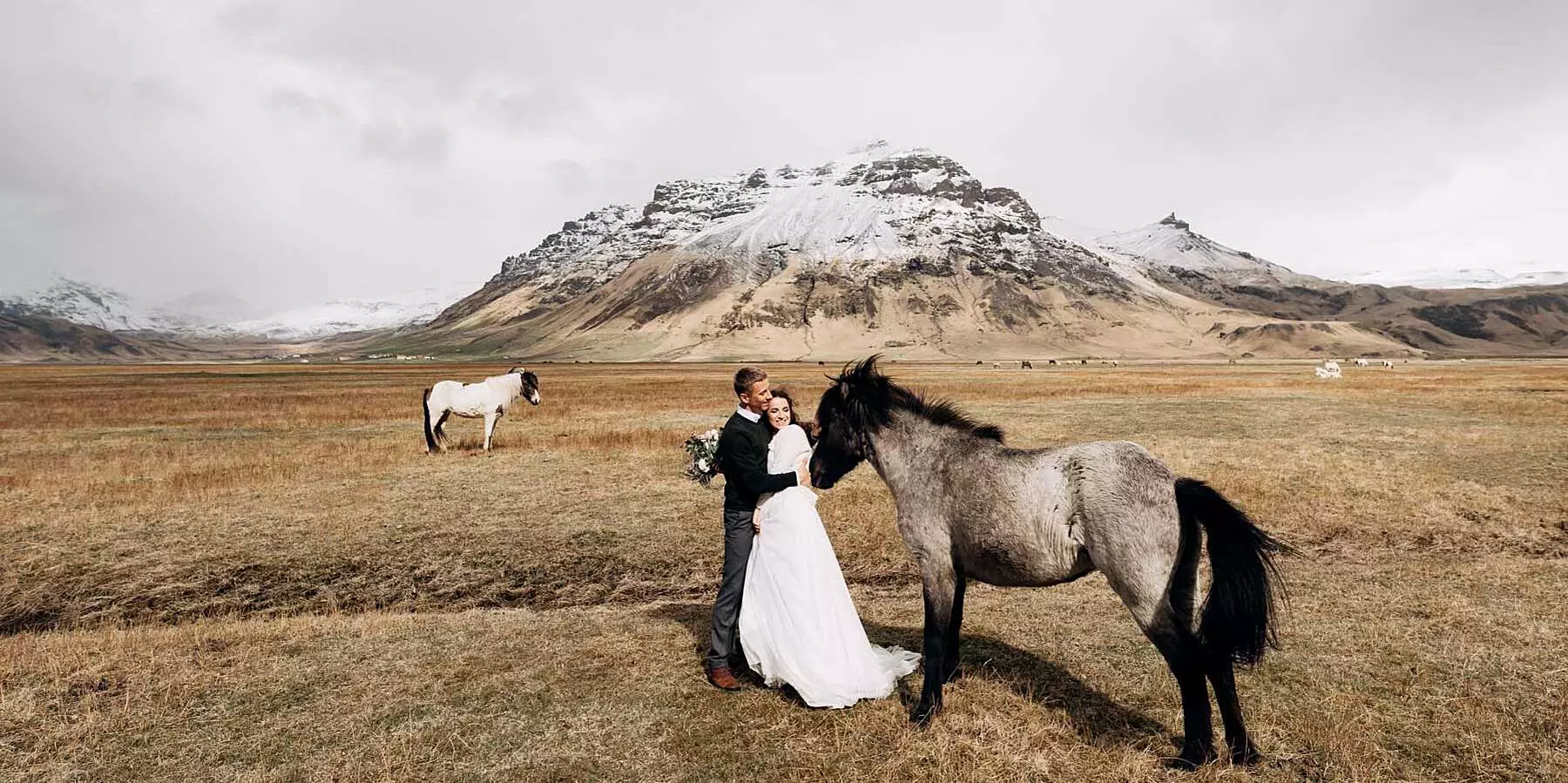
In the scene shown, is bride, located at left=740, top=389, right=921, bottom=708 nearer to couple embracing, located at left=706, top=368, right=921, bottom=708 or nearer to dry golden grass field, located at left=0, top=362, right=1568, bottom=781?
couple embracing, located at left=706, top=368, right=921, bottom=708

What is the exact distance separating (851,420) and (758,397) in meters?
0.97

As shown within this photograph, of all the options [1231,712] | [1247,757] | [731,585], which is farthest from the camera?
[731,585]

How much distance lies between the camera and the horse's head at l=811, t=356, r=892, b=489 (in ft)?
22.3

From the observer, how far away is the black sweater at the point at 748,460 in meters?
6.48

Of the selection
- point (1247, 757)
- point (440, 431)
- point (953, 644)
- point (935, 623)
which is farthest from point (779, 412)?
point (440, 431)

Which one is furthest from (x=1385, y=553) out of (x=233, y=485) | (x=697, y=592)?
(x=233, y=485)

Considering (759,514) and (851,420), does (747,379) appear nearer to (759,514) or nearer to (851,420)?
(851,420)

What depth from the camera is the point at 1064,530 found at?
571cm

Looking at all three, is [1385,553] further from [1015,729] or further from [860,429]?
[860,429]

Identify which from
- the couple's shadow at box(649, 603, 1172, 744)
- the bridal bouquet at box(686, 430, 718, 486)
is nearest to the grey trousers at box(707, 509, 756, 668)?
the couple's shadow at box(649, 603, 1172, 744)

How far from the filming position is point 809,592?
→ 6.55 meters

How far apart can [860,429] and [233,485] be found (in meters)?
18.3

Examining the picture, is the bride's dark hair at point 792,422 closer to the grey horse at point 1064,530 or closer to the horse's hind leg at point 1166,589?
the grey horse at point 1064,530

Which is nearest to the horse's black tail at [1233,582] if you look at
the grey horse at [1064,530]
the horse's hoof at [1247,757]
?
the grey horse at [1064,530]
